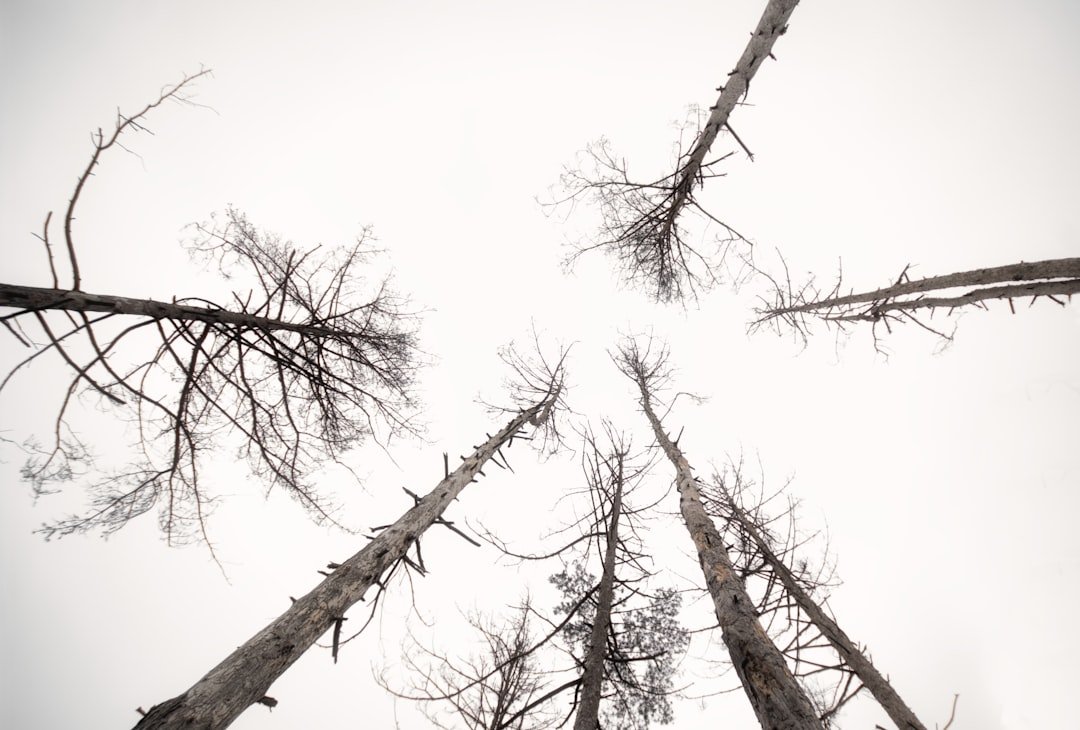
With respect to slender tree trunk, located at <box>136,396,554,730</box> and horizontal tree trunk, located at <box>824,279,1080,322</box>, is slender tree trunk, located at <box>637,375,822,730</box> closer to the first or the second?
slender tree trunk, located at <box>136,396,554,730</box>

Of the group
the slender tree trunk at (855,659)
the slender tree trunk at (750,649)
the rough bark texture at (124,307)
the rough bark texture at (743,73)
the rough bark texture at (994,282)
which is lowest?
the rough bark texture at (124,307)

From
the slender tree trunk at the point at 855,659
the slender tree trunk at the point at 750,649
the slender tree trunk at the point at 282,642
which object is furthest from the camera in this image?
the slender tree trunk at the point at 855,659

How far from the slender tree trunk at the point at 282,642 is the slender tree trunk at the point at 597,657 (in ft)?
6.53

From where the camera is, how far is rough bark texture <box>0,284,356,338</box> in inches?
113

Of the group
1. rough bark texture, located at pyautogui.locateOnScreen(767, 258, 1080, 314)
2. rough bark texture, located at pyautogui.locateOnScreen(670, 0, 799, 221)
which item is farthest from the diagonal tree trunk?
rough bark texture, located at pyautogui.locateOnScreen(670, 0, 799, 221)

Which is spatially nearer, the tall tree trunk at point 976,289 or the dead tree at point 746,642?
the dead tree at point 746,642

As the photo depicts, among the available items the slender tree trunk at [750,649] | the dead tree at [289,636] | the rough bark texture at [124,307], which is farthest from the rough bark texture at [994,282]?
the rough bark texture at [124,307]

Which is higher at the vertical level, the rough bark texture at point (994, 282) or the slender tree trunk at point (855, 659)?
the rough bark texture at point (994, 282)

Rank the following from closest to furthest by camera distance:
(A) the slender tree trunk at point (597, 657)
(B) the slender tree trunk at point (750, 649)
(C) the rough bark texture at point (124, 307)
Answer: (B) the slender tree trunk at point (750, 649), (C) the rough bark texture at point (124, 307), (A) the slender tree trunk at point (597, 657)

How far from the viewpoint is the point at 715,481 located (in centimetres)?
702

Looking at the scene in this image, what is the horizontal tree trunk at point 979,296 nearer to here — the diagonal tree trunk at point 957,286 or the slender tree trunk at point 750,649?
the diagonal tree trunk at point 957,286

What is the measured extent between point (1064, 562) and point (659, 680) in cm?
26435

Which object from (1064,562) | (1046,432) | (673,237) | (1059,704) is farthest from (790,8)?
(1064,562)

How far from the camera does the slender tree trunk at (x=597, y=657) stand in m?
3.19
